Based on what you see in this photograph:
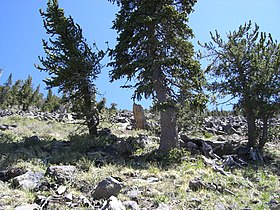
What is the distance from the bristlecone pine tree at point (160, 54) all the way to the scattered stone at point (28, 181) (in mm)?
5936

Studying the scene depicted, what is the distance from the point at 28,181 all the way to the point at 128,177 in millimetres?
2790

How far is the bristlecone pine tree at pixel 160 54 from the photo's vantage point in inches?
452

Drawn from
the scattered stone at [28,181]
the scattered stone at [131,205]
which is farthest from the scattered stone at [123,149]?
the scattered stone at [131,205]

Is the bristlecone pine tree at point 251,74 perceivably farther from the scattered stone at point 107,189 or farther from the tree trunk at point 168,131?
the scattered stone at point 107,189

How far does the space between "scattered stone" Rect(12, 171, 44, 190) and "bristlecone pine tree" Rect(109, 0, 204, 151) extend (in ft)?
19.5

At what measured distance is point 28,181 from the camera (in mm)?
6203

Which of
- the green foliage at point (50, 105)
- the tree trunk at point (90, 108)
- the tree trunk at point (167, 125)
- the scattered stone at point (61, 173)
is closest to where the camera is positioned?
the scattered stone at point (61, 173)

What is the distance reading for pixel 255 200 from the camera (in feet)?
21.3

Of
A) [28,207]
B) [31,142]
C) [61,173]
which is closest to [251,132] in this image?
[61,173]

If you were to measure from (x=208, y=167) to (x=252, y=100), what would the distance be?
654cm

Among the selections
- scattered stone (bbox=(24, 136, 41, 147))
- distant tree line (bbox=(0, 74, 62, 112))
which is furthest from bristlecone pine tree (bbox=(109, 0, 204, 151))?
distant tree line (bbox=(0, 74, 62, 112))

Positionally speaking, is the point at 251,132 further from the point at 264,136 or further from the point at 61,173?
the point at 61,173

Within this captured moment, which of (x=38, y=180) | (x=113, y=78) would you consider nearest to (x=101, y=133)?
(x=113, y=78)

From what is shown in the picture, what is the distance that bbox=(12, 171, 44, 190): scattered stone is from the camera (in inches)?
238
